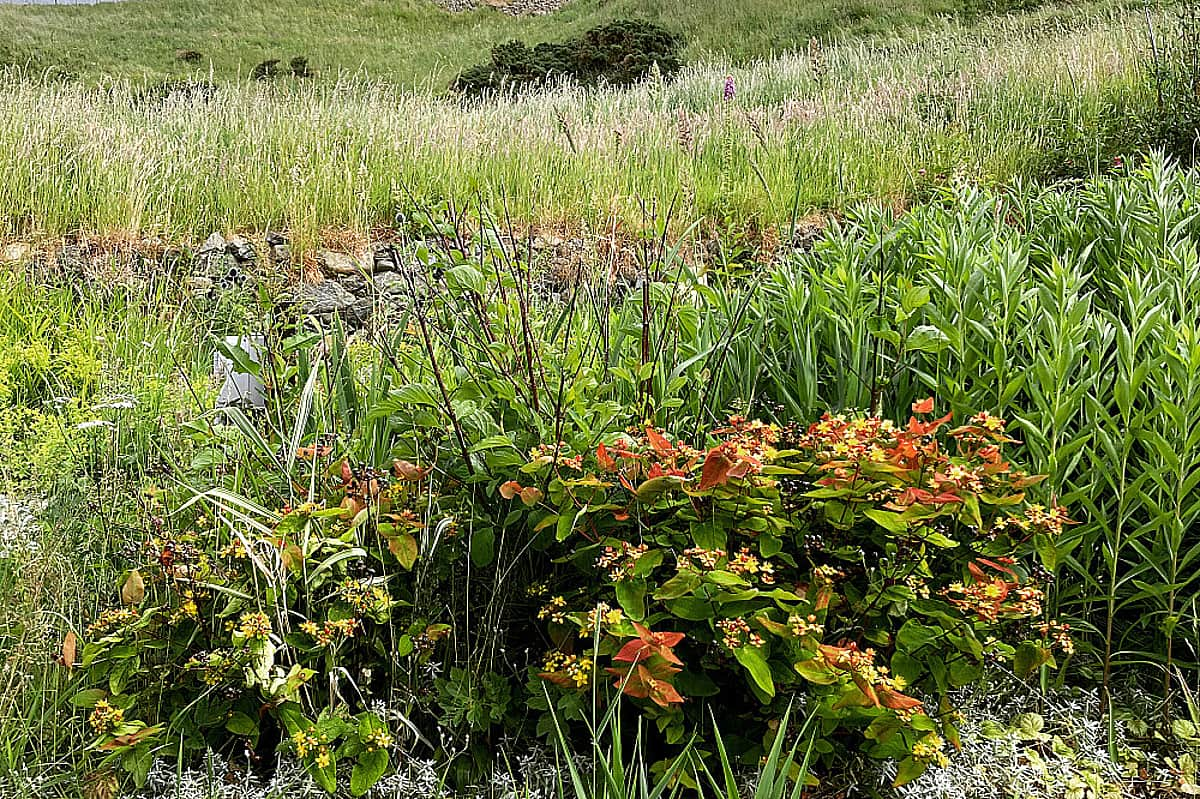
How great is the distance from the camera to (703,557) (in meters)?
1.65

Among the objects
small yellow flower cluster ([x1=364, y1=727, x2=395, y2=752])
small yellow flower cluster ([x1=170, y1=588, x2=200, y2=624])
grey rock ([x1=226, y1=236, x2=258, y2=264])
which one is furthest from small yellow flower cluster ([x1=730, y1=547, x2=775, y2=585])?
grey rock ([x1=226, y1=236, x2=258, y2=264])

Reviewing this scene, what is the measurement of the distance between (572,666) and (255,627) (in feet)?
1.89

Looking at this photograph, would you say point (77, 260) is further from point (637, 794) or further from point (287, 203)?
point (637, 794)

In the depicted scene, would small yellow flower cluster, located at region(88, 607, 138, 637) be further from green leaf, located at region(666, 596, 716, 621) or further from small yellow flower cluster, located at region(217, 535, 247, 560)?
green leaf, located at region(666, 596, 716, 621)

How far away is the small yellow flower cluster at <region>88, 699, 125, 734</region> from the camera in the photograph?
1653 mm

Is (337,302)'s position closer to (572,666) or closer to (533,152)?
(533,152)

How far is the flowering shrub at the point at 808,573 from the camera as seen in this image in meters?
1.65

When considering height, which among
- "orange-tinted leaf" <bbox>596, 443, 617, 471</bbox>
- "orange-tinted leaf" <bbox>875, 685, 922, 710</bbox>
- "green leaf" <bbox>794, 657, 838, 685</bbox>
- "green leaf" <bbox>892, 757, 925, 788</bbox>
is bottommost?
"green leaf" <bbox>892, 757, 925, 788</bbox>

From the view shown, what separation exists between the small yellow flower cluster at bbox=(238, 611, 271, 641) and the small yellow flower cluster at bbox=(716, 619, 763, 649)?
81cm

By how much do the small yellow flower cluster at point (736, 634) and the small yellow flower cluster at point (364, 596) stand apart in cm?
65

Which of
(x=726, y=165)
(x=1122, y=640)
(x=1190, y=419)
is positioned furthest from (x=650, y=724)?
(x=726, y=165)

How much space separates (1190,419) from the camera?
2.03 m

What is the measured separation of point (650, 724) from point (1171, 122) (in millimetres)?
5670

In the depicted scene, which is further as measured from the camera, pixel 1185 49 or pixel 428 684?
pixel 1185 49
